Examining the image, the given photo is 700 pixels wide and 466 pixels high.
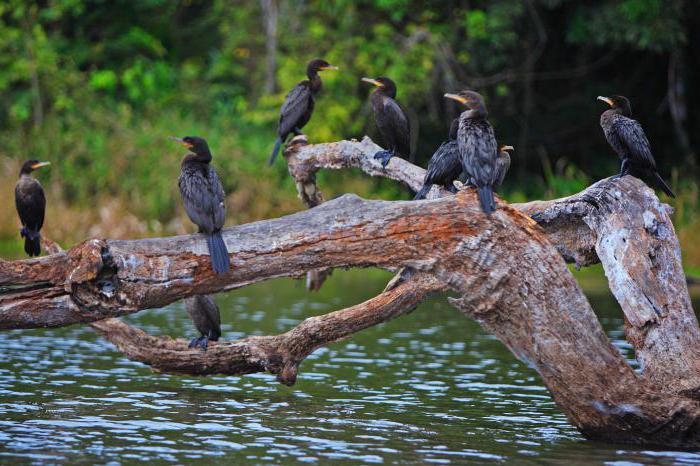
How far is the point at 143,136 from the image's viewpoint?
2164 cm

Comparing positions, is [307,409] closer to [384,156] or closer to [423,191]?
[423,191]

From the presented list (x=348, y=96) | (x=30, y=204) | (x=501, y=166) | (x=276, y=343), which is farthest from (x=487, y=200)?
(x=348, y=96)

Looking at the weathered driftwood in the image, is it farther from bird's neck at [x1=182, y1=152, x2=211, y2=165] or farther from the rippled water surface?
bird's neck at [x1=182, y1=152, x2=211, y2=165]

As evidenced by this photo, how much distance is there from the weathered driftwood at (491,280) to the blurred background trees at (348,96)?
11791 mm

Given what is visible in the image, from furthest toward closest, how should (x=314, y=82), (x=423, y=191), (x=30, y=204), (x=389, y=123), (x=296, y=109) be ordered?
(x=314, y=82)
(x=296, y=109)
(x=30, y=204)
(x=389, y=123)
(x=423, y=191)

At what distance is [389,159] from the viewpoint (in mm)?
8648

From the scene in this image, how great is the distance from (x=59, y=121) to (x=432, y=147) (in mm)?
7352

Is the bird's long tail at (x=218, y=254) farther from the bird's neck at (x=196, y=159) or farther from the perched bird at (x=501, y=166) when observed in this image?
the perched bird at (x=501, y=166)

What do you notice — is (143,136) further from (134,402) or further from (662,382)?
(662,382)

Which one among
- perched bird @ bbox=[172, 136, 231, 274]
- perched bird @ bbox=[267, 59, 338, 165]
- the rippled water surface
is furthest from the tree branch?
perched bird @ bbox=[267, 59, 338, 165]

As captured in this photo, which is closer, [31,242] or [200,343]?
[200,343]

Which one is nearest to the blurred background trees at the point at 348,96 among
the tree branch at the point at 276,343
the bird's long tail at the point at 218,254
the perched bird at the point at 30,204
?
the perched bird at the point at 30,204

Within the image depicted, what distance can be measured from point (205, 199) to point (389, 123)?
2676 mm

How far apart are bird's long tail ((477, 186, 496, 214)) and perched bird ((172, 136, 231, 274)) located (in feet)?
4.73
